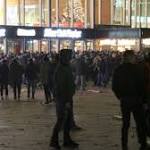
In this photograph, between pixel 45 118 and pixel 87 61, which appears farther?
pixel 87 61

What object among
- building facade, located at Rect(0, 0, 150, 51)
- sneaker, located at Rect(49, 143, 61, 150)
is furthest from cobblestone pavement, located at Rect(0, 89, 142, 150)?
building facade, located at Rect(0, 0, 150, 51)

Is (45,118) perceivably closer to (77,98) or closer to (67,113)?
(67,113)

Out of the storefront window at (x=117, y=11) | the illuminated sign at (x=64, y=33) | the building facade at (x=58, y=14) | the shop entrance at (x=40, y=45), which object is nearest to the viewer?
the illuminated sign at (x=64, y=33)

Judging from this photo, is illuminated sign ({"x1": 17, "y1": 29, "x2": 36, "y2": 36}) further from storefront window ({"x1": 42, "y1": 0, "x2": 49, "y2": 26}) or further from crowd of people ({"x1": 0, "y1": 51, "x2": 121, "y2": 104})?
storefront window ({"x1": 42, "y1": 0, "x2": 49, "y2": 26})

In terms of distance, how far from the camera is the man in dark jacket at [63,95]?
12.2 metres

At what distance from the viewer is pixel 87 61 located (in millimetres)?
35688

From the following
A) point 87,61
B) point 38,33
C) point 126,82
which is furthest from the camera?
point 38,33

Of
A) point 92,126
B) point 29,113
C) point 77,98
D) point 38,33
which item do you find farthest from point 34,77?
point 38,33

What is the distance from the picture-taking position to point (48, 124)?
16453 millimetres

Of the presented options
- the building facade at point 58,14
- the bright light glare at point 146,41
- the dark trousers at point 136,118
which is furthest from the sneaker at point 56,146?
the bright light glare at point 146,41

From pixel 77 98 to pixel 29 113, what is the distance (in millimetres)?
6983

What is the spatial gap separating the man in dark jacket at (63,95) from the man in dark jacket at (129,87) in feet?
3.97

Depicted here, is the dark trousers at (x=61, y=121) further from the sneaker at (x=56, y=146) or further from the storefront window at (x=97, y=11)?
the storefront window at (x=97, y=11)

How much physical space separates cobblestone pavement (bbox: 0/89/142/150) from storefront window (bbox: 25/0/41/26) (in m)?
26.6
